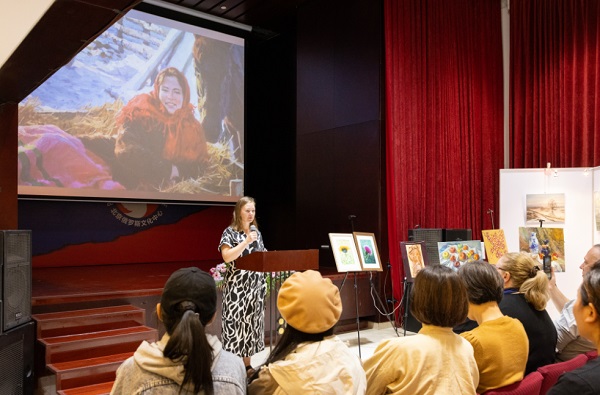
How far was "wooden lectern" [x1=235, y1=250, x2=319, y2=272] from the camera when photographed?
311cm

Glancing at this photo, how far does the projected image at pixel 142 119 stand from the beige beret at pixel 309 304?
553 centimetres

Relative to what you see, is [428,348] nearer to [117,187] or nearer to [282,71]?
[117,187]

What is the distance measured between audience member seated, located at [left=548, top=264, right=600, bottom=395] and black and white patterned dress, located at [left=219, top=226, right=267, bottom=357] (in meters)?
2.66

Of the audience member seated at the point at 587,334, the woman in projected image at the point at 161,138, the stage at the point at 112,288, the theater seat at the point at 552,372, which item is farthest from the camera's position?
the woman in projected image at the point at 161,138

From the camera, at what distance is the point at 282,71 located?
806 cm

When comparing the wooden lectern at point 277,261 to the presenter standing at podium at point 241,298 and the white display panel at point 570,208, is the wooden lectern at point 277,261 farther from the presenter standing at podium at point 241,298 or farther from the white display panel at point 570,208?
the white display panel at point 570,208

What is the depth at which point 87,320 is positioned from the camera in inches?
A: 158

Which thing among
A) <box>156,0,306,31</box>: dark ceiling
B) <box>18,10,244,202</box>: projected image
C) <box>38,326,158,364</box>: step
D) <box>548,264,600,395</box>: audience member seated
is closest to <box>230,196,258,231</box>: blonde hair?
<box>38,326,158,364</box>: step

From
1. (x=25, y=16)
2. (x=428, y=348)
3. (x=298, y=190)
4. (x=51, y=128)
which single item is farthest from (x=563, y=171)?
(x=51, y=128)

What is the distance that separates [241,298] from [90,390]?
1.14m

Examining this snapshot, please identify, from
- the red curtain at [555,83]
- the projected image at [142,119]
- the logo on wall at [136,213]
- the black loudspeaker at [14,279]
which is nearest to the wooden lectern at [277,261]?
the black loudspeaker at [14,279]

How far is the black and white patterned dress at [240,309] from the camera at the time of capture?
3688 millimetres

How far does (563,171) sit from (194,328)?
17.7 feet

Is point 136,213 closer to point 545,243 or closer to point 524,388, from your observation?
point 545,243
